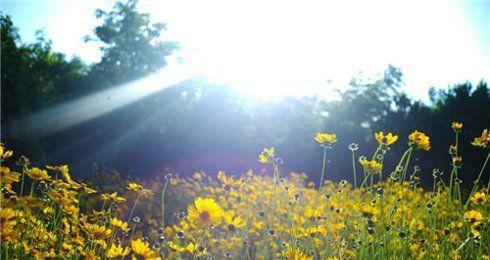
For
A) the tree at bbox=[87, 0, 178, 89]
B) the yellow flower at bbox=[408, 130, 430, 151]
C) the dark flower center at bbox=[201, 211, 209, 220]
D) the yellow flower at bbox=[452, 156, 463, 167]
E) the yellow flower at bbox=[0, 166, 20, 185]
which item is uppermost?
the tree at bbox=[87, 0, 178, 89]

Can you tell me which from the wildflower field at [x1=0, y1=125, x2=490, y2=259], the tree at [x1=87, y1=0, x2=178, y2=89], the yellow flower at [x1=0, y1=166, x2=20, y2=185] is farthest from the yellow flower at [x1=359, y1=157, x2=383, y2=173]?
the tree at [x1=87, y1=0, x2=178, y2=89]

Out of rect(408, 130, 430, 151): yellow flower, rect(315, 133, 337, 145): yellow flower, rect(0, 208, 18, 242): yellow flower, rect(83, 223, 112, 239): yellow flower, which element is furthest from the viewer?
rect(315, 133, 337, 145): yellow flower

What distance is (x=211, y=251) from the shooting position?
4.17m

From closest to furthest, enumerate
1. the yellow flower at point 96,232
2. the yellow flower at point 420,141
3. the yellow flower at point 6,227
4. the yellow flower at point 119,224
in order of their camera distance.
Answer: the yellow flower at point 6,227 → the yellow flower at point 96,232 → the yellow flower at point 119,224 → the yellow flower at point 420,141

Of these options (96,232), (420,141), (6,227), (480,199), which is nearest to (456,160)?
(480,199)

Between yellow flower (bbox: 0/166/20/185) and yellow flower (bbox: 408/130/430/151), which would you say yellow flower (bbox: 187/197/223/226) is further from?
yellow flower (bbox: 408/130/430/151)

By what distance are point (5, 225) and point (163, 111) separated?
2199 centimetres

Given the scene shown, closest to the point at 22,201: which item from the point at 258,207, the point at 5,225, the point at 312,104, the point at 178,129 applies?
the point at 5,225

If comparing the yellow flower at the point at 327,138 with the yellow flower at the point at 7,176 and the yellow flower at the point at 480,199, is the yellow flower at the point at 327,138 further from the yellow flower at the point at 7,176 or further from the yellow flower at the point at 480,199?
the yellow flower at the point at 7,176

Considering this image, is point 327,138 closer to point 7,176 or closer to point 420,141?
point 420,141

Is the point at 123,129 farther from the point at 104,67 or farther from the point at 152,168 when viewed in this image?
the point at 104,67

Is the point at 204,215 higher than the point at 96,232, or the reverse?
the point at 204,215

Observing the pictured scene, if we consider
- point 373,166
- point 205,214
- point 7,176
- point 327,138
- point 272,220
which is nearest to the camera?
point 205,214

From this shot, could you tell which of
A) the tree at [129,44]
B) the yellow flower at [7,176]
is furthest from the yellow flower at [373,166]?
the tree at [129,44]
